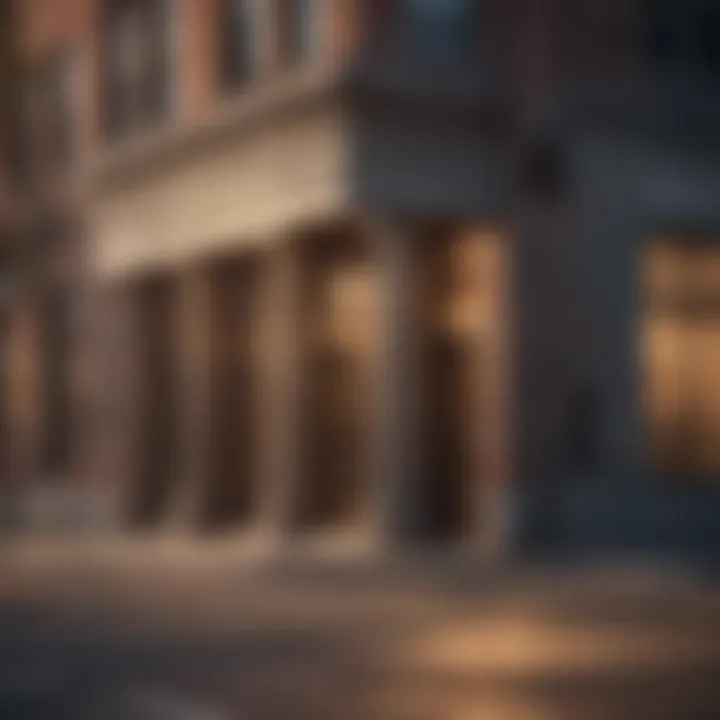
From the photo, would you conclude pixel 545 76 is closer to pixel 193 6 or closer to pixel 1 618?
pixel 193 6

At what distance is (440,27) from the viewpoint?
19156 mm

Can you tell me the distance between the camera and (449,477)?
1956 cm

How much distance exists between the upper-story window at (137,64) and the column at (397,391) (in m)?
5.94

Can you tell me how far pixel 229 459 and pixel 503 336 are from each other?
17.3ft

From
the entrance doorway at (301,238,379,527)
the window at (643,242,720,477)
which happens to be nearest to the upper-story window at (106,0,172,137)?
the entrance doorway at (301,238,379,527)

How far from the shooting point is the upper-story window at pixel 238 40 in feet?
69.1

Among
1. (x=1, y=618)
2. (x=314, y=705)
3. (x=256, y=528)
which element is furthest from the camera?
(x=256, y=528)

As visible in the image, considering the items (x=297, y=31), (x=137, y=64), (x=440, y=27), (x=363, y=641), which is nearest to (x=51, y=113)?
(x=137, y=64)

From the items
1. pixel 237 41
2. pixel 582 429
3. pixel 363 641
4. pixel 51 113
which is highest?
pixel 51 113

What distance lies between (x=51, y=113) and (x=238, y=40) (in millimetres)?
7187

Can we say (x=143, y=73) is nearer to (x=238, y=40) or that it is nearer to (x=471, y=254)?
(x=238, y=40)

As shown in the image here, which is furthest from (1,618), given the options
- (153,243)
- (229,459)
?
(153,243)

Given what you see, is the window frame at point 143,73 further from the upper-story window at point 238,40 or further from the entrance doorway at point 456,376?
the entrance doorway at point 456,376

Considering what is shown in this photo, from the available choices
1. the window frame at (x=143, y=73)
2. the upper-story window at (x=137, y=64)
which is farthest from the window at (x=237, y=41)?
the upper-story window at (x=137, y=64)
